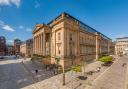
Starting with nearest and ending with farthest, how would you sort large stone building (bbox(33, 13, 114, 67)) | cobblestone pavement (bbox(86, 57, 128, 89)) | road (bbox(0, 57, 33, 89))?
cobblestone pavement (bbox(86, 57, 128, 89)) < road (bbox(0, 57, 33, 89)) < large stone building (bbox(33, 13, 114, 67))

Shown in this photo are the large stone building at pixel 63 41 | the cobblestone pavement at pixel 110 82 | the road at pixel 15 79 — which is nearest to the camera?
the cobblestone pavement at pixel 110 82

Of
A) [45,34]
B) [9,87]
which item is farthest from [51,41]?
[9,87]

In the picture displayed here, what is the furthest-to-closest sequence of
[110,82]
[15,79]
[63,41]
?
[63,41] → [15,79] → [110,82]

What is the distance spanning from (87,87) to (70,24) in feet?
66.7

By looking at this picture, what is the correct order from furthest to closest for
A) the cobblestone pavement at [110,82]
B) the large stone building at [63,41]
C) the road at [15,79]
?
the large stone building at [63,41]
the road at [15,79]
the cobblestone pavement at [110,82]

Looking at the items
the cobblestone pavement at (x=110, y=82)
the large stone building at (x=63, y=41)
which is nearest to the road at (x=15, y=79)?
the large stone building at (x=63, y=41)

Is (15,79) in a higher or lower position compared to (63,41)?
lower

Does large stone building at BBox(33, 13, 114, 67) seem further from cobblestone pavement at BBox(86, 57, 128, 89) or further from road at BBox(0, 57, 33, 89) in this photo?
cobblestone pavement at BBox(86, 57, 128, 89)

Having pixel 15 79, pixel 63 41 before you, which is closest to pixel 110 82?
pixel 63 41

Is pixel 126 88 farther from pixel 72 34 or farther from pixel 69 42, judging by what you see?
pixel 72 34

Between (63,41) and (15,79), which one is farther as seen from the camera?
(63,41)

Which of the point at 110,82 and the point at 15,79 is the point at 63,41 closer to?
the point at 15,79

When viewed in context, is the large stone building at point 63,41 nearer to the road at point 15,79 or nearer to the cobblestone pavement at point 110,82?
the road at point 15,79

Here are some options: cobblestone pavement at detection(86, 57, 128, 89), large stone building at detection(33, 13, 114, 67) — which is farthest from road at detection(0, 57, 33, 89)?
cobblestone pavement at detection(86, 57, 128, 89)
